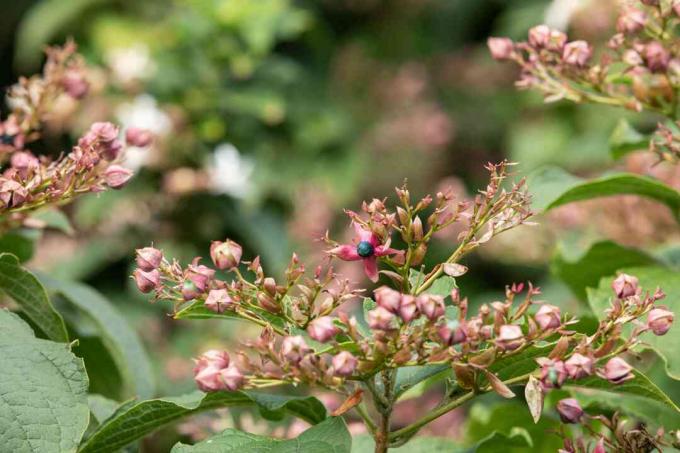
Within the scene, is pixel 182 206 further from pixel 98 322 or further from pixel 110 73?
pixel 98 322

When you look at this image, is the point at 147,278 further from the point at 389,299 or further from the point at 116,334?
the point at 116,334

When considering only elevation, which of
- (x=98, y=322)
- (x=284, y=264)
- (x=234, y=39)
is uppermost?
(x=98, y=322)

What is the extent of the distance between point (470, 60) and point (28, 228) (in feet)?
8.38

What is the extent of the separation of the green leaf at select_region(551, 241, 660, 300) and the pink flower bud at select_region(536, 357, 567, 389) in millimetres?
363

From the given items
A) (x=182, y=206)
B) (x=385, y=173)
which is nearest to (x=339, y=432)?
(x=182, y=206)

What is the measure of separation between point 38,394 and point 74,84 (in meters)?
0.37

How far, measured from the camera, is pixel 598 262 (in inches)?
36.6

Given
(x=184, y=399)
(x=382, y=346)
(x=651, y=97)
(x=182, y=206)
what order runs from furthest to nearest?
1. (x=182, y=206)
2. (x=651, y=97)
3. (x=184, y=399)
4. (x=382, y=346)

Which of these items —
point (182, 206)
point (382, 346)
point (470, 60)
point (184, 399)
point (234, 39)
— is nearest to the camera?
point (382, 346)

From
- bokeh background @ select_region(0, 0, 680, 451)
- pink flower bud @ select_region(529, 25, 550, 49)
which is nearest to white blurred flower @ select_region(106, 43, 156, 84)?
bokeh background @ select_region(0, 0, 680, 451)

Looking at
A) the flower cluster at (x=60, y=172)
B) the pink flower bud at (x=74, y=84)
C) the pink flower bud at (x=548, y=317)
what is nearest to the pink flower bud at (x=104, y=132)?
the flower cluster at (x=60, y=172)

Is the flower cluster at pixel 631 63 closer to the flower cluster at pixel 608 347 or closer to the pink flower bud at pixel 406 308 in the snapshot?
the flower cluster at pixel 608 347

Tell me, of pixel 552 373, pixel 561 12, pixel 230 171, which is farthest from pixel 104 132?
pixel 561 12

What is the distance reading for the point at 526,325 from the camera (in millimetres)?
615
